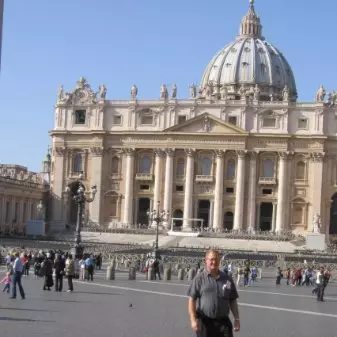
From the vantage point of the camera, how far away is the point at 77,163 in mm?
82625

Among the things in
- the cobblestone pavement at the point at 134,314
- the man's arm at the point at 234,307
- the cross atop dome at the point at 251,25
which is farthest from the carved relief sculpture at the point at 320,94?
the man's arm at the point at 234,307

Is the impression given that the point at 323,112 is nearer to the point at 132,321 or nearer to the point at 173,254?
the point at 173,254

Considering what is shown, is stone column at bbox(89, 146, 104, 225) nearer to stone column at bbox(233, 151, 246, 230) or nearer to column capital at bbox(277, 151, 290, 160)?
stone column at bbox(233, 151, 246, 230)

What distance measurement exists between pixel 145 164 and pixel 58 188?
28.7 feet

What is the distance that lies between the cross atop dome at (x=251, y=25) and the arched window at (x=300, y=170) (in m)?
43.0

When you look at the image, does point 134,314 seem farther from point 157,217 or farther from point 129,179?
point 129,179

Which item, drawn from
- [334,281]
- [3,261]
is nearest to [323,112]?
[334,281]

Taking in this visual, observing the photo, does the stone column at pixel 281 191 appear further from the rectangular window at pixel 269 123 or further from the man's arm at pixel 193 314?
the man's arm at pixel 193 314

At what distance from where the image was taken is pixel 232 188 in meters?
78.9

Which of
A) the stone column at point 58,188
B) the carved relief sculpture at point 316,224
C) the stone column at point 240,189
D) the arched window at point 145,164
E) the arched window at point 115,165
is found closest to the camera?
the carved relief sculpture at point 316,224

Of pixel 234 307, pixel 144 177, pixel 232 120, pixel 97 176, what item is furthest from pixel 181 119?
pixel 234 307

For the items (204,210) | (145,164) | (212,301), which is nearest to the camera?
(212,301)

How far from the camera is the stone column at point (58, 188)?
264ft

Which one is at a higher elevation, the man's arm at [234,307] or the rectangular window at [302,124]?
the rectangular window at [302,124]
